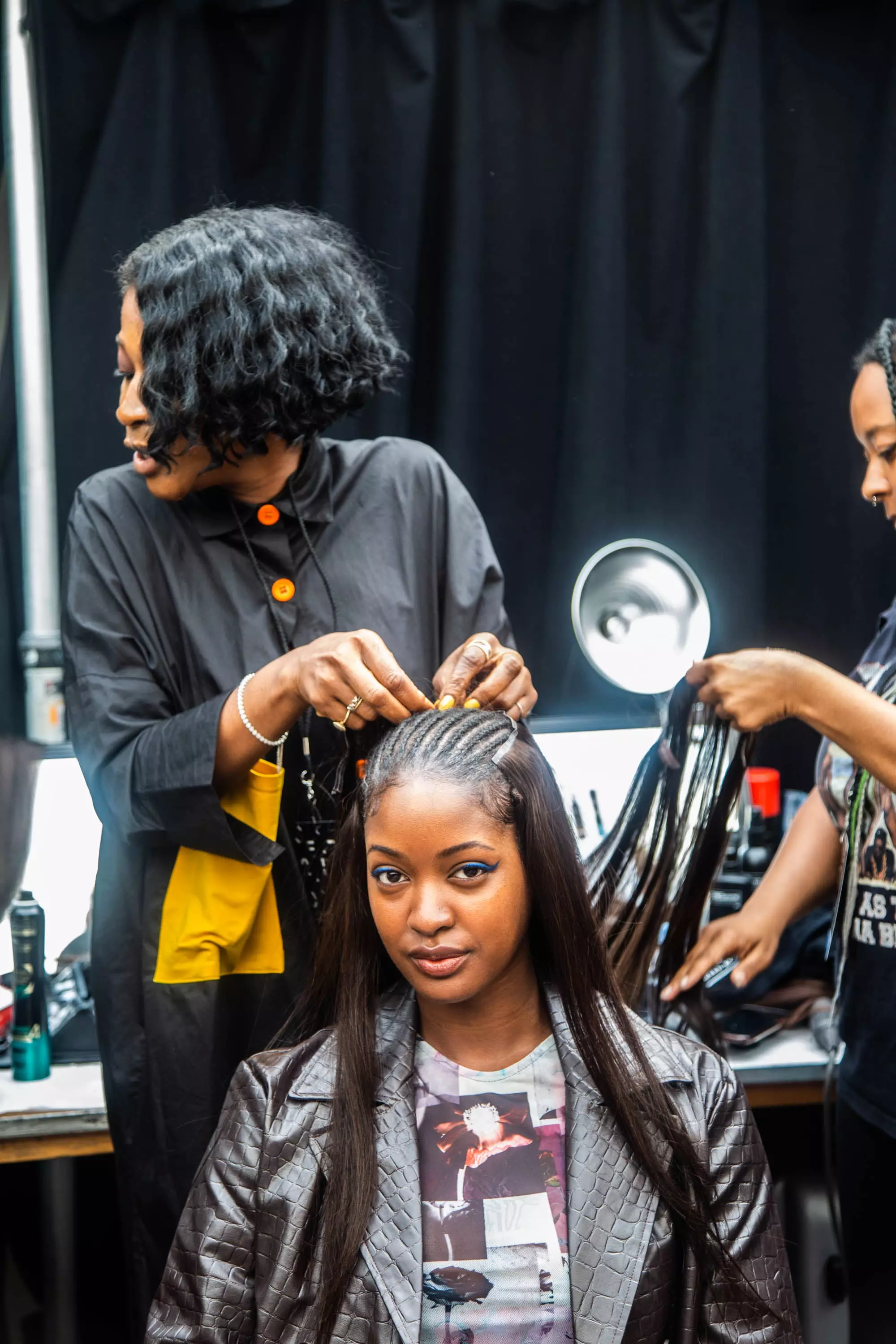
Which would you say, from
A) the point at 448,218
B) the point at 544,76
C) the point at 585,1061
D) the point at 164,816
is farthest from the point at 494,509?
the point at 585,1061

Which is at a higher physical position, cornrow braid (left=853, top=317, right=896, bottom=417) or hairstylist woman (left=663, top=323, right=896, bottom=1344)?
cornrow braid (left=853, top=317, right=896, bottom=417)

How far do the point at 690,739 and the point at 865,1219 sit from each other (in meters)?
0.63

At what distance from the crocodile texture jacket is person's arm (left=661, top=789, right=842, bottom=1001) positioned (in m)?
0.54

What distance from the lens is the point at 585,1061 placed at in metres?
1.33

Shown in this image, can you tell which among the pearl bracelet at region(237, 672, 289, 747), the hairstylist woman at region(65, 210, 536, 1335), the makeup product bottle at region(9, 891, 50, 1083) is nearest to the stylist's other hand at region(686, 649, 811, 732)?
the hairstylist woman at region(65, 210, 536, 1335)

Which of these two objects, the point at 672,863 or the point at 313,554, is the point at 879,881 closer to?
the point at 672,863

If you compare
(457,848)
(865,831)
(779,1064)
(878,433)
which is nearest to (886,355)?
(878,433)

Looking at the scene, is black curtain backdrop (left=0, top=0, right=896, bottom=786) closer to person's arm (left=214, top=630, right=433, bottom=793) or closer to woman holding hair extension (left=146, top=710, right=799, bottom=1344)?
person's arm (left=214, top=630, right=433, bottom=793)

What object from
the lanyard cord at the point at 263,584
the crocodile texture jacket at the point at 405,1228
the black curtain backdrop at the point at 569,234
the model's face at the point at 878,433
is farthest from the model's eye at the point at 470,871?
the black curtain backdrop at the point at 569,234

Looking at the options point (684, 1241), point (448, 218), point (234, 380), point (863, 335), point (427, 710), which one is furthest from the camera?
point (863, 335)

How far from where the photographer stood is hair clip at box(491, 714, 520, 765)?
1.32m

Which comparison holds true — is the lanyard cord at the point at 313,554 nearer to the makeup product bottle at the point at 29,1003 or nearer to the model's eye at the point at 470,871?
the model's eye at the point at 470,871

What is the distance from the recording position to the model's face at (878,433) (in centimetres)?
162

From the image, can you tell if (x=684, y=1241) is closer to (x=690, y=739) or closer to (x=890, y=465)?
(x=690, y=739)
